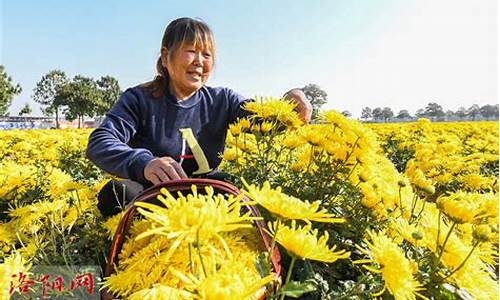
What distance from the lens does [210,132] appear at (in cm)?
225

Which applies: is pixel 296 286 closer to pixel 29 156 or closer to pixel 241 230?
pixel 241 230

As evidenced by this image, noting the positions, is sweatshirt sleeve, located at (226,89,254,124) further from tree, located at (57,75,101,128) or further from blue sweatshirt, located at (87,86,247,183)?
tree, located at (57,75,101,128)

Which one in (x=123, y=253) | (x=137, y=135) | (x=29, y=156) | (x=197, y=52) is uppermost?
(x=197, y=52)

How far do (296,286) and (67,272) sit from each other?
3.05 ft

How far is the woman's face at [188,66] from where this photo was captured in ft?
6.49

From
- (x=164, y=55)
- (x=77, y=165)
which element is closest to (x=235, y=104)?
(x=164, y=55)

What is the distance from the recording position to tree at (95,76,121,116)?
4378 centimetres

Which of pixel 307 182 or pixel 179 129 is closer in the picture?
pixel 307 182

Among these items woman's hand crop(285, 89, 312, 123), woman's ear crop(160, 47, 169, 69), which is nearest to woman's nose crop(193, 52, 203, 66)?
woman's ear crop(160, 47, 169, 69)

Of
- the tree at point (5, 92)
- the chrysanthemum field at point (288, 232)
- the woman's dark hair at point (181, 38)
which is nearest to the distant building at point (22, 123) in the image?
the tree at point (5, 92)

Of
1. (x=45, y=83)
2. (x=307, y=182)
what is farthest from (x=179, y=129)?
(x=45, y=83)

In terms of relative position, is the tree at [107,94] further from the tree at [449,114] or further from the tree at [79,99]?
the tree at [449,114]

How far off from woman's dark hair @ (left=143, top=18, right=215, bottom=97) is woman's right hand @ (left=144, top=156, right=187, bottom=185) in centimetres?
95

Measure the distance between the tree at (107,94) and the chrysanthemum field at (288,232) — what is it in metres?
43.8
